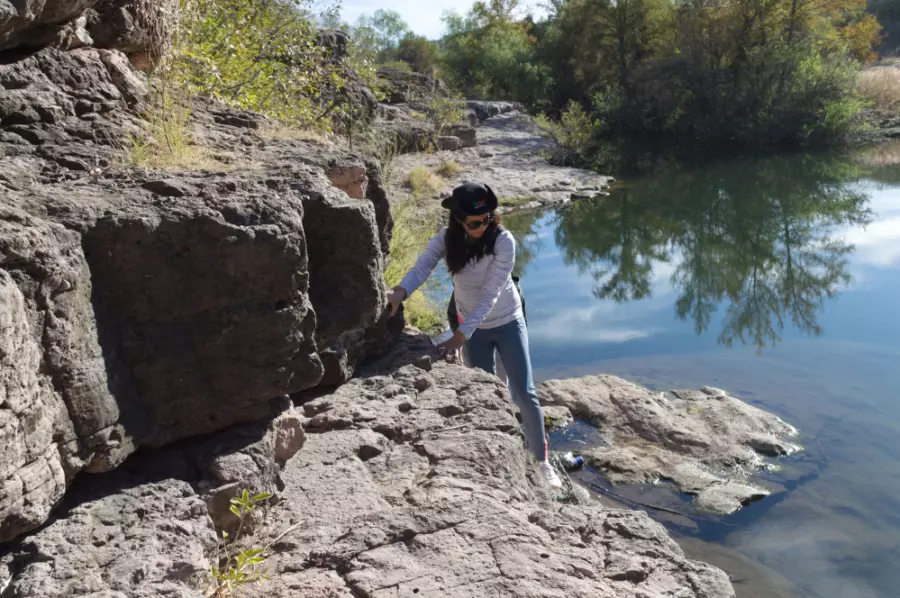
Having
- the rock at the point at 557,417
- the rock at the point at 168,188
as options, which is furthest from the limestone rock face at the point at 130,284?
the rock at the point at 557,417

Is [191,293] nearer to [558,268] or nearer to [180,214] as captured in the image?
[180,214]

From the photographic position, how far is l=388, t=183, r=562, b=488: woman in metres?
4.03

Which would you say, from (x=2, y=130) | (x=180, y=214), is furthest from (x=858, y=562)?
(x=2, y=130)

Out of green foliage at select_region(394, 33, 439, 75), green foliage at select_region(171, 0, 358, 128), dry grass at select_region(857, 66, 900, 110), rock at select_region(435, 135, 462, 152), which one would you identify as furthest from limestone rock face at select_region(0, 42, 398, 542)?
green foliage at select_region(394, 33, 439, 75)

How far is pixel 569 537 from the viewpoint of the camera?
323 cm

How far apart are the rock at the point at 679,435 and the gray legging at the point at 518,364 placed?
1626 millimetres

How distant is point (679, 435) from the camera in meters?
6.36

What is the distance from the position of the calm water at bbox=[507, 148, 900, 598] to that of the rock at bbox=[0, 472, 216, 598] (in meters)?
3.36

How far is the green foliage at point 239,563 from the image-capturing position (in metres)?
2.62

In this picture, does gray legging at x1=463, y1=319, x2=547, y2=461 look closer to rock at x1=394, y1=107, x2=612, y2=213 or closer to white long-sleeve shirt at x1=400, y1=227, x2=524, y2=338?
white long-sleeve shirt at x1=400, y1=227, x2=524, y2=338

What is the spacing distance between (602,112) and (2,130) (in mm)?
25924

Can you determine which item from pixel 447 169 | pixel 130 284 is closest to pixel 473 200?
pixel 130 284

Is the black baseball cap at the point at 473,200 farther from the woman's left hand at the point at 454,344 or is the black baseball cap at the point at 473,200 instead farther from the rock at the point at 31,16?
the rock at the point at 31,16

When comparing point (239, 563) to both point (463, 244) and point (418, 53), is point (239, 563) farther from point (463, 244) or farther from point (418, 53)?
point (418, 53)
